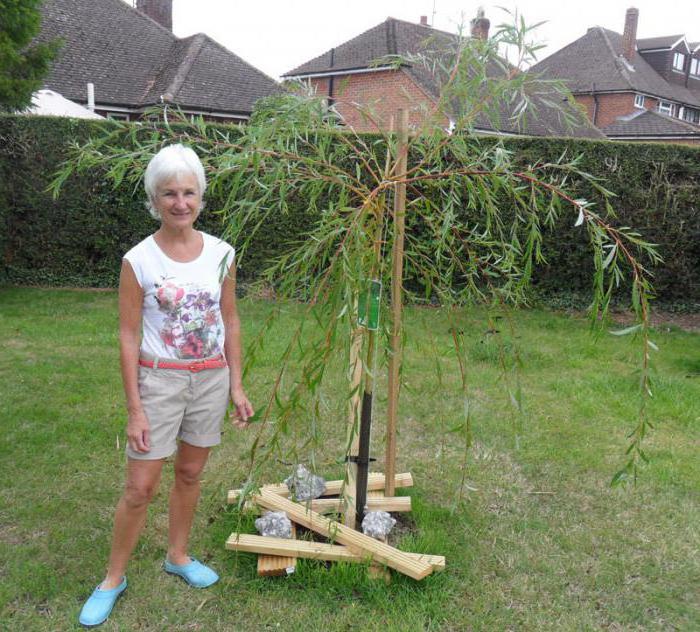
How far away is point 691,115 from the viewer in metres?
35.2

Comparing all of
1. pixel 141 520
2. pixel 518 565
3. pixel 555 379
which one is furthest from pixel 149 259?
pixel 555 379

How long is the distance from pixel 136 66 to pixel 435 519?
67.1 ft

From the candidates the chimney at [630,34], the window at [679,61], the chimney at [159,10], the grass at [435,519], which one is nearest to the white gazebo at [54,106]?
the grass at [435,519]

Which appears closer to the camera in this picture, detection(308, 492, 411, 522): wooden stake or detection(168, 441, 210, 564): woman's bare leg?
detection(168, 441, 210, 564): woman's bare leg

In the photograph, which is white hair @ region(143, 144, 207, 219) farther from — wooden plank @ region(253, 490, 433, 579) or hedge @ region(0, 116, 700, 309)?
hedge @ region(0, 116, 700, 309)

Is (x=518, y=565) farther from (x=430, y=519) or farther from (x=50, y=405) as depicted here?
(x=50, y=405)

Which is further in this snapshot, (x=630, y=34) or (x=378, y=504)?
(x=630, y=34)

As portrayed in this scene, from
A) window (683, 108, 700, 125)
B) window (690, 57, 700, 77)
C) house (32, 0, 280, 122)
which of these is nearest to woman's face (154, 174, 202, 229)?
house (32, 0, 280, 122)

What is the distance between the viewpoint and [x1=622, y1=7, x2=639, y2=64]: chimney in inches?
1243

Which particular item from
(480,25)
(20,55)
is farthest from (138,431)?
(20,55)

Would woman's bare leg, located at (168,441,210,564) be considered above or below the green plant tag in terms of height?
below

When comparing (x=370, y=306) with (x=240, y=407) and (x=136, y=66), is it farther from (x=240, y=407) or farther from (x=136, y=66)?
(x=136, y=66)

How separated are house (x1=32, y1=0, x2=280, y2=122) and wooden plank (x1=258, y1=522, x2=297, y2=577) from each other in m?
16.7

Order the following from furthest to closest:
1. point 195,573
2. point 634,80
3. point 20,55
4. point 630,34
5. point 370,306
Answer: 1. point 630,34
2. point 634,80
3. point 20,55
4. point 195,573
5. point 370,306
